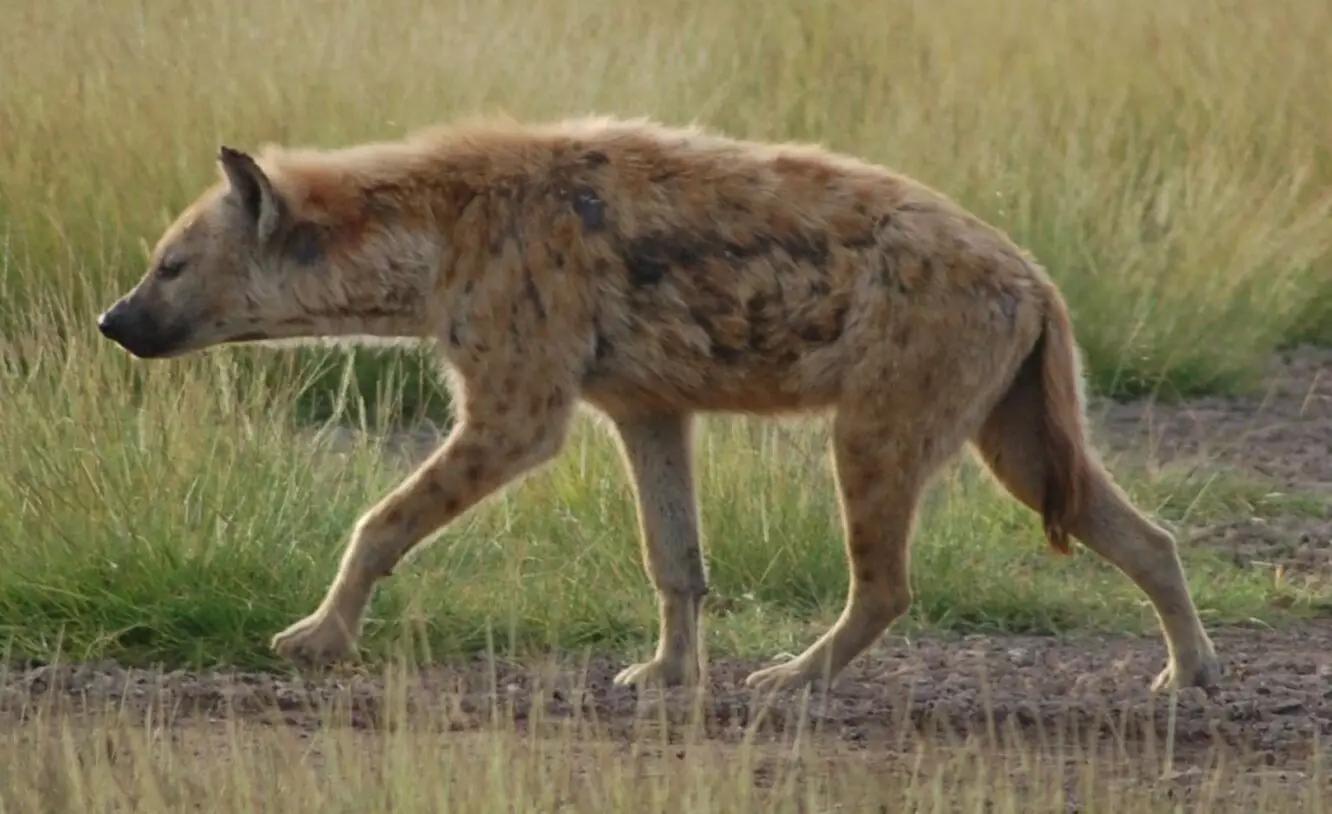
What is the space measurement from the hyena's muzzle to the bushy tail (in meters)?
1.68

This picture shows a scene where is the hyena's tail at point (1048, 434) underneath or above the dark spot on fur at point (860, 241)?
underneath

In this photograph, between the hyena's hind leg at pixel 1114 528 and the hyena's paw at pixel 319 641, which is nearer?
the hyena's paw at pixel 319 641

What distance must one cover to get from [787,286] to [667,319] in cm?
24

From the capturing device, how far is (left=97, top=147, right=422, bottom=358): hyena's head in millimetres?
5266

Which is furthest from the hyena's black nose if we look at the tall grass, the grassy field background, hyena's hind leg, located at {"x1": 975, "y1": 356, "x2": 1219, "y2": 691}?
hyena's hind leg, located at {"x1": 975, "y1": 356, "x2": 1219, "y2": 691}

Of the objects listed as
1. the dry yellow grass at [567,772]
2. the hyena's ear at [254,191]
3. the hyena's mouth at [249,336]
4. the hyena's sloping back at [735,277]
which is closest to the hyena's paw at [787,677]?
the dry yellow grass at [567,772]

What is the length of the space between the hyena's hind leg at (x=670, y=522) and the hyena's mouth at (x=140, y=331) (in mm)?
899

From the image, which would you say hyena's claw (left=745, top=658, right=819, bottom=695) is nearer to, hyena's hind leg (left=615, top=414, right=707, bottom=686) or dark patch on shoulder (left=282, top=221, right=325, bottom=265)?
hyena's hind leg (left=615, top=414, right=707, bottom=686)

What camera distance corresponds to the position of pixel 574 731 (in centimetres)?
452

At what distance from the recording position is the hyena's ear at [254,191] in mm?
5168

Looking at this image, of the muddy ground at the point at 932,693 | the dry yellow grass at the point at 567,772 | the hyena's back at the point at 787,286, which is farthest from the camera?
the hyena's back at the point at 787,286

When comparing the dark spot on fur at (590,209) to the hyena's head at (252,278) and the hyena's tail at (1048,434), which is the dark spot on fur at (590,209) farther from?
the hyena's tail at (1048,434)

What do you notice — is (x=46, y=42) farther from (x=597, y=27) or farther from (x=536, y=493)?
(x=536, y=493)

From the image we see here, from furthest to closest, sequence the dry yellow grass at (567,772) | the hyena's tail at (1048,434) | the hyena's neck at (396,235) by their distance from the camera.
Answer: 1. the hyena's neck at (396,235)
2. the hyena's tail at (1048,434)
3. the dry yellow grass at (567,772)
